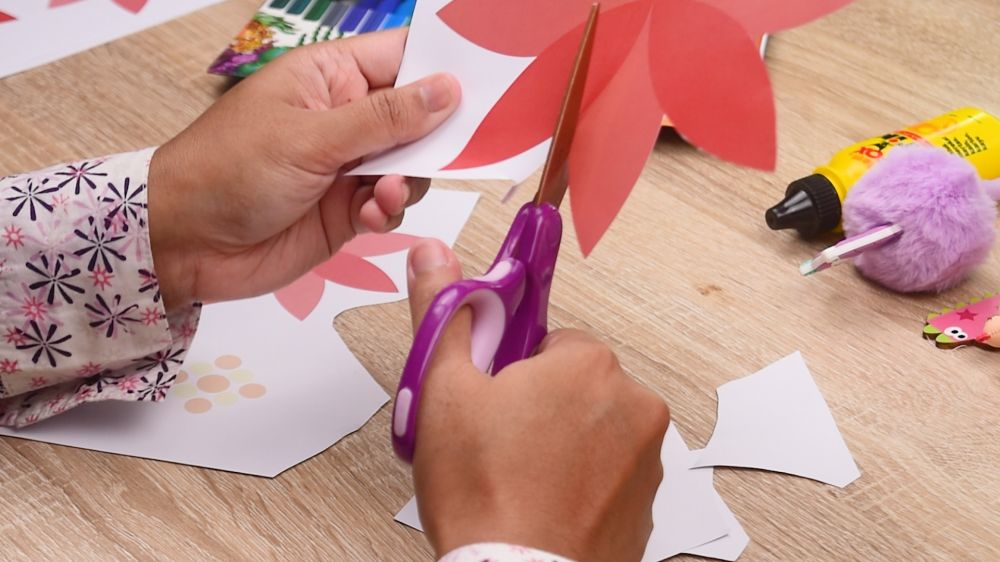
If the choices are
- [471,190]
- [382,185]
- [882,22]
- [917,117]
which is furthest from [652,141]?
[882,22]

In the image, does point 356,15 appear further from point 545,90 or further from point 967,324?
point 967,324

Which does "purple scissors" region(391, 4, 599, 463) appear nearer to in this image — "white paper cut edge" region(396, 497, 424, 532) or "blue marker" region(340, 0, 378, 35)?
"white paper cut edge" region(396, 497, 424, 532)

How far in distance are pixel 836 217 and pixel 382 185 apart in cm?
34

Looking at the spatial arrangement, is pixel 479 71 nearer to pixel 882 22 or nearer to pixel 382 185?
pixel 382 185

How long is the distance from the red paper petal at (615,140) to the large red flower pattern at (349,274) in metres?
0.21

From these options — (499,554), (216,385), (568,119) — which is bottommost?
(216,385)

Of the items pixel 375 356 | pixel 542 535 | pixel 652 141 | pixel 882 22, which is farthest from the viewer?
pixel 882 22

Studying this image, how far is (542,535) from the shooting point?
43 cm

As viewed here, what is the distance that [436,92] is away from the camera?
0.58 m

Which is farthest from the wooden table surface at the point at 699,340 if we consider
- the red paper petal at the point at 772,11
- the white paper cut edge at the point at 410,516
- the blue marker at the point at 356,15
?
the red paper petal at the point at 772,11

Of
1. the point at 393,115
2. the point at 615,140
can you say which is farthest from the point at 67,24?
the point at 615,140

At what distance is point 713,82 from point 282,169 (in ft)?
0.83

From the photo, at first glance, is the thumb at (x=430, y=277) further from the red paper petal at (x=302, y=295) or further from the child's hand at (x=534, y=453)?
the red paper petal at (x=302, y=295)

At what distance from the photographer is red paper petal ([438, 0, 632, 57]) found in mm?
572
